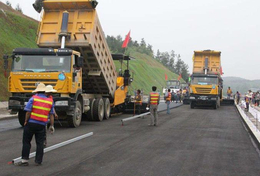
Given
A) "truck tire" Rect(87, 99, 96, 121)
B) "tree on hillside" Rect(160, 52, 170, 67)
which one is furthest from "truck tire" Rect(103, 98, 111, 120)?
"tree on hillside" Rect(160, 52, 170, 67)

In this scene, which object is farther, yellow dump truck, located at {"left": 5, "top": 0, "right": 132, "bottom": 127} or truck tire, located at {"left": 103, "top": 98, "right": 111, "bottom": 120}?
truck tire, located at {"left": 103, "top": 98, "right": 111, "bottom": 120}

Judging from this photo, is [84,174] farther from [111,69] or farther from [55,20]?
[111,69]

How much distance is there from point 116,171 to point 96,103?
1029 cm

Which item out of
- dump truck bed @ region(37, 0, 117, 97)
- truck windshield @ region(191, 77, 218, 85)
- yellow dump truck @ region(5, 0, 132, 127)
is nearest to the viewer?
yellow dump truck @ region(5, 0, 132, 127)

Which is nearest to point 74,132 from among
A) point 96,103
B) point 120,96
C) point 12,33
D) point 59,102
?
point 59,102

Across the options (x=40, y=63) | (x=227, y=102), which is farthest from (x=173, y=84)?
(x=40, y=63)

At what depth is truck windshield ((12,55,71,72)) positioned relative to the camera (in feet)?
44.4

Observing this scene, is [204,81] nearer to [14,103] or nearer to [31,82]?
[31,82]

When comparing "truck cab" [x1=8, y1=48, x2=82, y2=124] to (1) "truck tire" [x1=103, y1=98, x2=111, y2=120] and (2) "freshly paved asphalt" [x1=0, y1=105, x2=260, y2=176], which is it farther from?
(1) "truck tire" [x1=103, y1=98, x2=111, y2=120]

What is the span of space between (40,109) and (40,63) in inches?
260

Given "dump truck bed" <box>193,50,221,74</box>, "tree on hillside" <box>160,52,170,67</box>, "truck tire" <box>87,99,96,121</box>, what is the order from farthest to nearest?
1. "tree on hillside" <box>160,52,170,67</box>
2. "dump truck bed" <box>193,50,221,74</box>
3. "truck tire" <box>87,99,96,121</box>

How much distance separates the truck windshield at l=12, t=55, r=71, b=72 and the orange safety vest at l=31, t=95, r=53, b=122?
6.23 metres

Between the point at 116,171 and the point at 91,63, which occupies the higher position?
the point at 91,63

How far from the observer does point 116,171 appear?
691 centimetres
